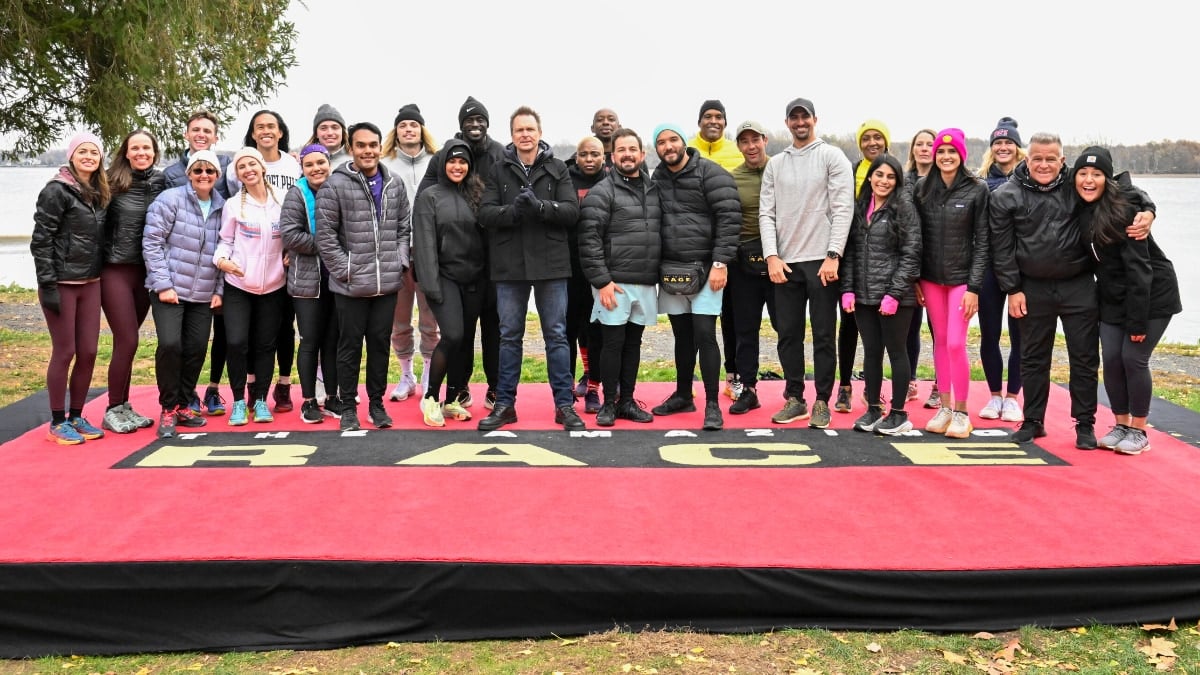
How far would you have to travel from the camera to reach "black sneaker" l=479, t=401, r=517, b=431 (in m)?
5.71

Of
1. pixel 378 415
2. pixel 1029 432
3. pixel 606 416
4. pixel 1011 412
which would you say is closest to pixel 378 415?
pixel 378 415

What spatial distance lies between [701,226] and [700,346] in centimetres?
73

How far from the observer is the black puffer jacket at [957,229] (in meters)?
5.34

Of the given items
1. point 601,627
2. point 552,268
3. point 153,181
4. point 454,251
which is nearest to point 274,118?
point 153,181

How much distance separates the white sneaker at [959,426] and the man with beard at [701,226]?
133 cm

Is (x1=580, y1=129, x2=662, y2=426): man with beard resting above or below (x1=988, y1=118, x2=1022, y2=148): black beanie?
below

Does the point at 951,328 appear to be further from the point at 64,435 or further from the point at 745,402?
the point at 64,435

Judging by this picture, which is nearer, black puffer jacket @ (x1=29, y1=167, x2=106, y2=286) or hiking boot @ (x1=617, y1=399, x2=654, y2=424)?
black puffer jacket @ (x1=29, y1=167, x2=106, y2=286)

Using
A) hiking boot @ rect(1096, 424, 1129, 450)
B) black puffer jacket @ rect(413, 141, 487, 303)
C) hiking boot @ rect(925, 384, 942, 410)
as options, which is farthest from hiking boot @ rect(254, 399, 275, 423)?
hiking boot @ rect(1096, 424, 1129, 450)

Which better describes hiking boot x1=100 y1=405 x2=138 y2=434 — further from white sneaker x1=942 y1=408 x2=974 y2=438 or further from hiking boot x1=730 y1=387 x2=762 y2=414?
white sneaker x1=942 y1=408 x2=974 y2=438

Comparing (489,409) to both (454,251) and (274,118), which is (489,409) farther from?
(274,118)

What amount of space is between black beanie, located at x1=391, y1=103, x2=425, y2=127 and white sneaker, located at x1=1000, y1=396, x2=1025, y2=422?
4.28 m

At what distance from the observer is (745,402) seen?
20.4 ft

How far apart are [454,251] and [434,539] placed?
2339 mm
